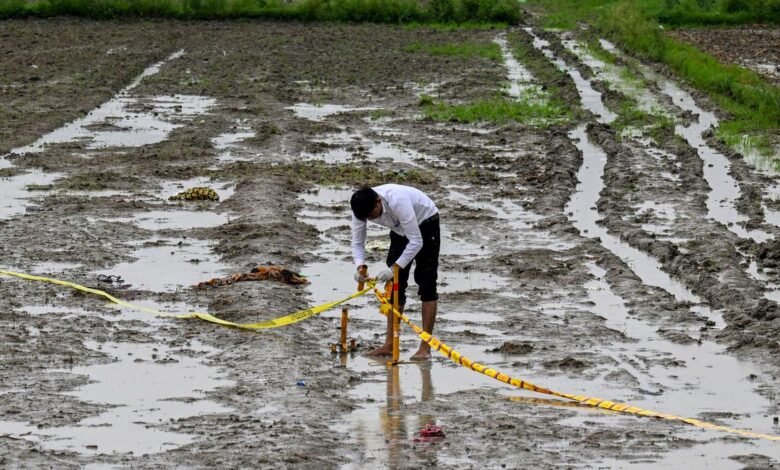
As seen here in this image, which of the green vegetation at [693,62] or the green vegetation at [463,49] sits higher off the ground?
the green vegetation at [693,62]

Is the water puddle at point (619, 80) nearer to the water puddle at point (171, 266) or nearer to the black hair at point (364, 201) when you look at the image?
the water puddle at point (171, 266)

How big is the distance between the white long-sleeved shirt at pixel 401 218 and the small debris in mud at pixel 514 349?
41.1 inches

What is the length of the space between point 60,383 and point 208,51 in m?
27.6

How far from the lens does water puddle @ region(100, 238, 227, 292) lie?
13.0 metres

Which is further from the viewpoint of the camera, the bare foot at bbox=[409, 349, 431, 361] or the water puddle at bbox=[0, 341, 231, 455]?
the bare foot at bbox=[409, 349, 431, 361]

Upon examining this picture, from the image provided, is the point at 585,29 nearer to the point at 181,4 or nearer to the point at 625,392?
the point at 181,4

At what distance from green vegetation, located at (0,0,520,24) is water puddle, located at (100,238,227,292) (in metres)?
32.0

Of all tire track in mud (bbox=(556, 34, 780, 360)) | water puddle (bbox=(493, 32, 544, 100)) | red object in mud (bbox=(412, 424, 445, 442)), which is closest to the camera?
red object in mud (bbox=(412, 424, 445, 442))

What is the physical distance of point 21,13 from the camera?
45.2 metres

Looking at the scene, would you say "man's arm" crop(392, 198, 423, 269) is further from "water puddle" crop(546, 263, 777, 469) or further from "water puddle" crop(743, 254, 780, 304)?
"water puddle" crop(743, 254, 780, 304)

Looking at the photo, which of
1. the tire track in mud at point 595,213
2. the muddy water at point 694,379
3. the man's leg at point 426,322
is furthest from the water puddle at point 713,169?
the man's leg at point 426,322

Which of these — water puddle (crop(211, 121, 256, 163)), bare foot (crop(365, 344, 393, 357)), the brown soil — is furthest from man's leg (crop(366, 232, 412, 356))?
the brown soil

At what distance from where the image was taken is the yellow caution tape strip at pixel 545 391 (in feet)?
29.1

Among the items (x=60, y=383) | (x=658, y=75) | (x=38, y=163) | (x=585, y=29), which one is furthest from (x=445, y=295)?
(x=585, y=29)
